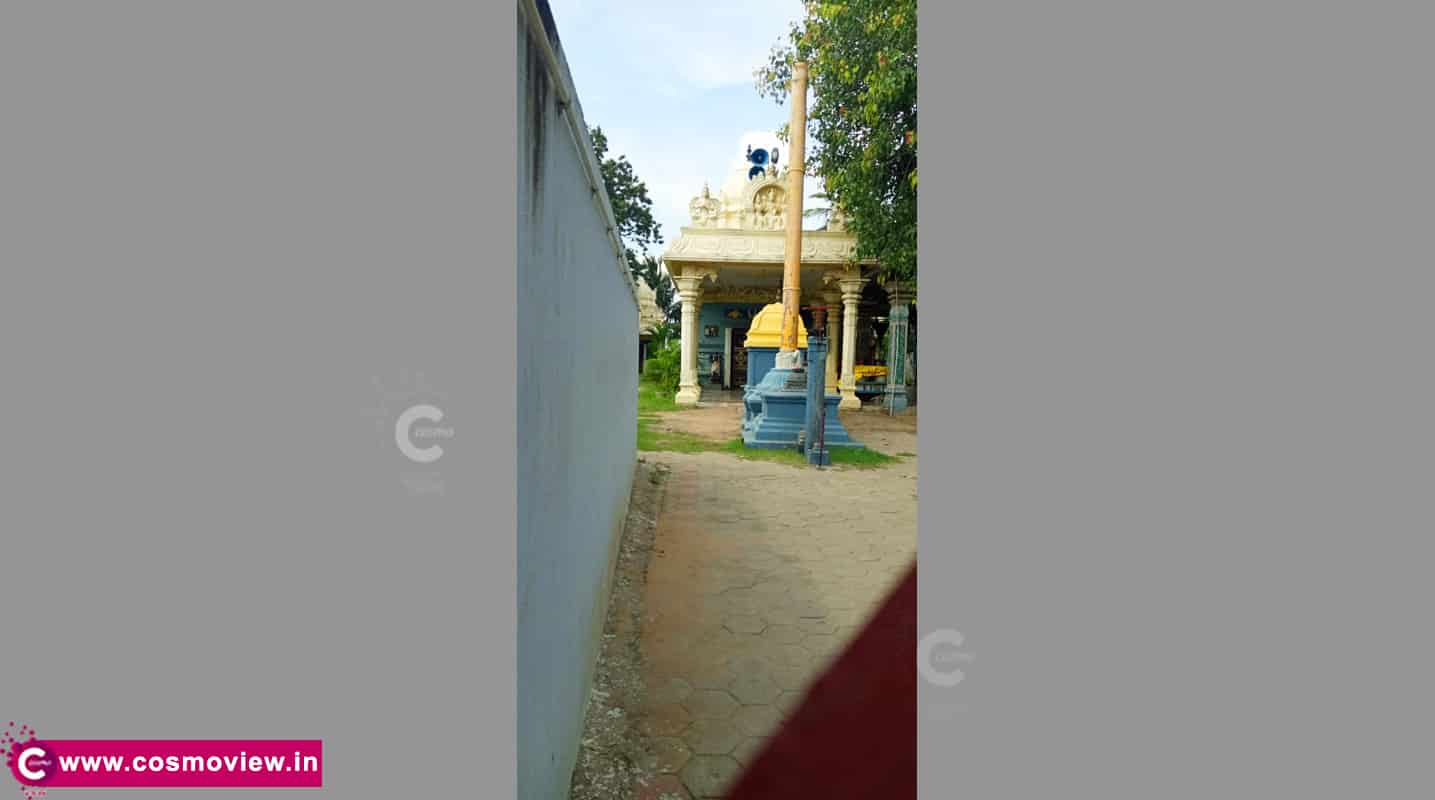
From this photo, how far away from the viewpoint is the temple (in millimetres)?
14445

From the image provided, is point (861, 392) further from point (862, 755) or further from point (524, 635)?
point (524, 635)

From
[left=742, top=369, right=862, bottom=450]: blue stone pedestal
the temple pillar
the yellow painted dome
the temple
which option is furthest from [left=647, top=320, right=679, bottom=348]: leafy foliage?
[left=742, top=369, right=862, bottom=450]: blue stone pedestal

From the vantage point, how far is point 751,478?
6812 mm

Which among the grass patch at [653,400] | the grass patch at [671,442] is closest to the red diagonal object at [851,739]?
the grass patch at [671,442]

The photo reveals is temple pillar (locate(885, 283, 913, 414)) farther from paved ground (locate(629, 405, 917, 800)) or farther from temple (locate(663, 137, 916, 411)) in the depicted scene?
paved ground (locate(629, 405, 917, 800))

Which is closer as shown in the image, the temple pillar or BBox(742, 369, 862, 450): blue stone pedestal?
BBox(742, 369, 862, 450): blue stone pedestal

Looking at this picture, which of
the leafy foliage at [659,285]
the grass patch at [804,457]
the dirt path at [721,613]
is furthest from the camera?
the leafy foliage at [659,285]

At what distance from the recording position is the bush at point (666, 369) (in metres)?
17.3

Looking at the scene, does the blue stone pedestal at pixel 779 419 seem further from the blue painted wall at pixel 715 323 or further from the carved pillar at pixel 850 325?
the blue painted wall at pixel 715 323

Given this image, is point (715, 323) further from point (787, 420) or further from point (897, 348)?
point (787, 420)

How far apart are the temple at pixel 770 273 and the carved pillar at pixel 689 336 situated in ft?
0.07

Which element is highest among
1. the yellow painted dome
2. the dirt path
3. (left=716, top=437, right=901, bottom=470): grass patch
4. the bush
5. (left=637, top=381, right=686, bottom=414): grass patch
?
the yellow painted dome

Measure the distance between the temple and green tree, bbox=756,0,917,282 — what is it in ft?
7.13
